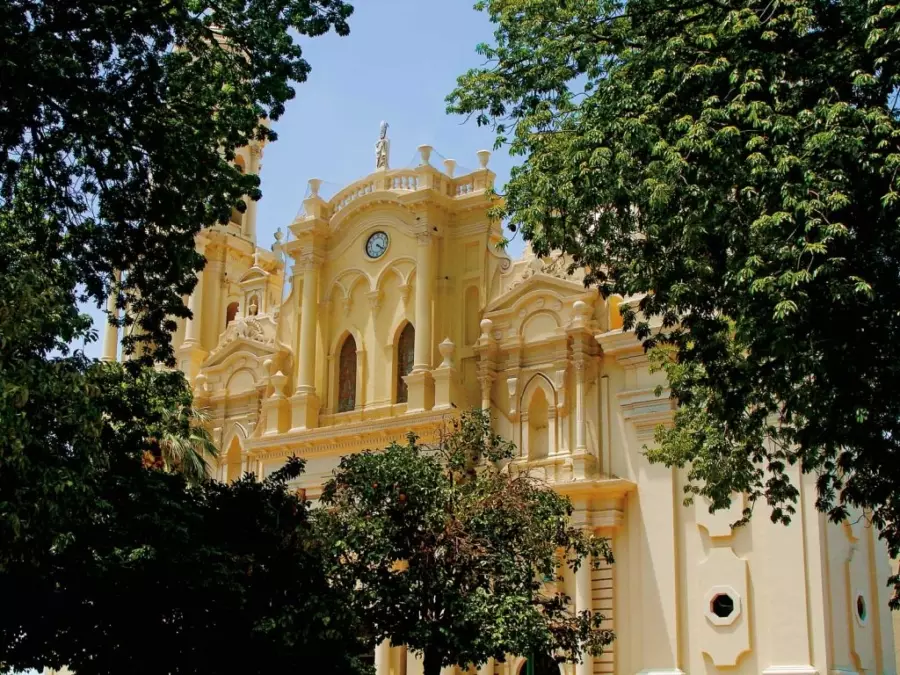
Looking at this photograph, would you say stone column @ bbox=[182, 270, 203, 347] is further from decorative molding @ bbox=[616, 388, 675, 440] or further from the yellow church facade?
decorative molding @ bbox=[616, 388, 675, 440]

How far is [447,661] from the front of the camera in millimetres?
19109

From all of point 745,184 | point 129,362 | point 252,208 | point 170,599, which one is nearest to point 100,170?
point 129,362

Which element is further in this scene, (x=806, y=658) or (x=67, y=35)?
(x=806, y=658)

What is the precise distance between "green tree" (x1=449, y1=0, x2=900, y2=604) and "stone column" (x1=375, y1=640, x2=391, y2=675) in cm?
1282

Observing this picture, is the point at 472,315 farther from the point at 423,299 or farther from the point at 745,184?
the point at 745,184

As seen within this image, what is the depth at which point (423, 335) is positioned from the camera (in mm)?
28859

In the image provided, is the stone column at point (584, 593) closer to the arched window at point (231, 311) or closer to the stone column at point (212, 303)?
the stone column at point (212, 303)

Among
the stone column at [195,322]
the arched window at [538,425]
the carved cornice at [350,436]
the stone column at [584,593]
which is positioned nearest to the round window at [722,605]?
the stone column at [584,593]

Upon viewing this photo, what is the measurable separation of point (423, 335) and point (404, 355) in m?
1.24

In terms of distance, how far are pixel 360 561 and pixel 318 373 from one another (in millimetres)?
12084

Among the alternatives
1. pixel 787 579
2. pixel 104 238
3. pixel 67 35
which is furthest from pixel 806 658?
A: pixel 67 35

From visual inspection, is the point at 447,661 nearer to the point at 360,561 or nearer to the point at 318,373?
the point at 360,561

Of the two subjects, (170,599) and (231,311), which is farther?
(231,311)

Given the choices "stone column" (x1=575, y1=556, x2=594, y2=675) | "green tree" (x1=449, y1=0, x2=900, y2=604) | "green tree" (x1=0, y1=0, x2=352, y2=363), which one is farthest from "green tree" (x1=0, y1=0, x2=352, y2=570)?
"stone column" (x1=575, y1=556, x2=594, y2=675)
